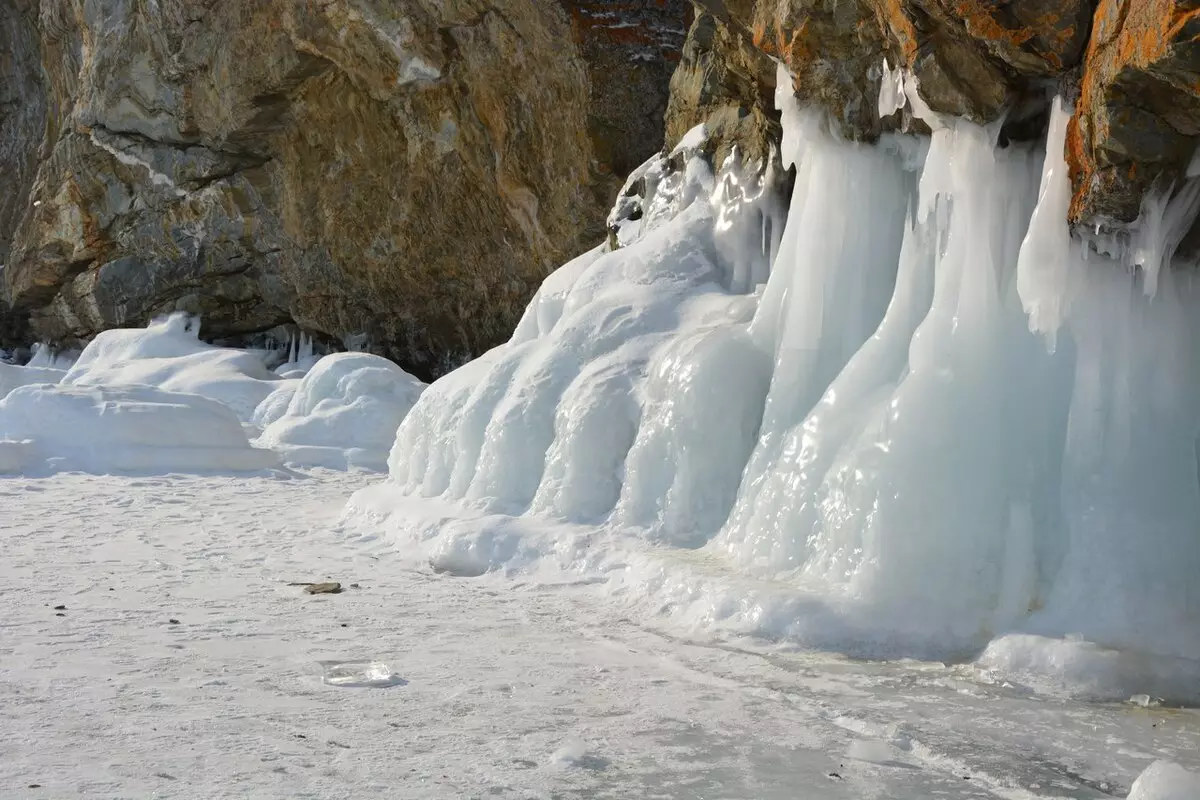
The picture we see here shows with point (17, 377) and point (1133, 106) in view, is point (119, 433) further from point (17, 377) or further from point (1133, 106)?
point (1133, 106)

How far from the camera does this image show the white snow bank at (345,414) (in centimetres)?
1295

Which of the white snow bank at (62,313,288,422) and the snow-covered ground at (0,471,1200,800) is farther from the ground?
the white snow bank at (62,313,288,422)

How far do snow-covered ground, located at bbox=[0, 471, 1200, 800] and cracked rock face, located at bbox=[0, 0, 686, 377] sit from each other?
8665 millimetres

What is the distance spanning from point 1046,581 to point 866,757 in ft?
4.92

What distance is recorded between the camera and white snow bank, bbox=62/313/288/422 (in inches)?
671

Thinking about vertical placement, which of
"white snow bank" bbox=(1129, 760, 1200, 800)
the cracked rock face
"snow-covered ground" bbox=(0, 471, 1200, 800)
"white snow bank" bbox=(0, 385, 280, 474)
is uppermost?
the cracked rock face

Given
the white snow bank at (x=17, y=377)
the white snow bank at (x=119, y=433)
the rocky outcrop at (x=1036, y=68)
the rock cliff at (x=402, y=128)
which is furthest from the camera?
the white snow bank at (x=17, y=377)

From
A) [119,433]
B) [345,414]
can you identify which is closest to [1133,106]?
[119,433]

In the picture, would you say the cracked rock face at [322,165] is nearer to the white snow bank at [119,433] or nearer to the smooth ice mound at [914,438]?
the white snow bank at [119,433]

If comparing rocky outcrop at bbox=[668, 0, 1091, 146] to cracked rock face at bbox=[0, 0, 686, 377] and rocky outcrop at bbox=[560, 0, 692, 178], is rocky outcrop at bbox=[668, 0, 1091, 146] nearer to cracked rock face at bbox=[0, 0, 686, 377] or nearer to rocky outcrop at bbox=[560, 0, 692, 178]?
rocky outcrop at bbox=[560, 0, 692, 178]

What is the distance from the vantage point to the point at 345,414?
13.8 metres

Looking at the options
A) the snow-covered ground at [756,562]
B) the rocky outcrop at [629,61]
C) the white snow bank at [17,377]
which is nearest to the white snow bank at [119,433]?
the snow-covered ground at [756,562]

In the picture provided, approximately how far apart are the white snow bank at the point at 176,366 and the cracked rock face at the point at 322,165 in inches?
38.2

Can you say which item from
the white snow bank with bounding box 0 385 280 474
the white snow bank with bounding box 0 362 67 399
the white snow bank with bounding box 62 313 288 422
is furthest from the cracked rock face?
the white snow bank with bounding box 0 385 280 474
